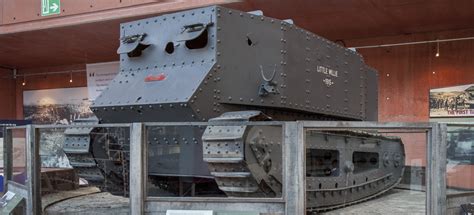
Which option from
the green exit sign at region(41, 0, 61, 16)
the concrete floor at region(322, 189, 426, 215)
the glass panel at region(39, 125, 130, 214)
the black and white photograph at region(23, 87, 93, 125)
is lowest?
the concrete floor at region(322, 189, 426, 215)

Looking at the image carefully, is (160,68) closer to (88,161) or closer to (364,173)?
(88,161)

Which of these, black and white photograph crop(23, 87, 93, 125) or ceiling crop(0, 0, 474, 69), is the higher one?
ceiling crop(0, 0, 474, 69)

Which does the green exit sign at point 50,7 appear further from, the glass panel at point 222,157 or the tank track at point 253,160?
the tank track at point 253,160

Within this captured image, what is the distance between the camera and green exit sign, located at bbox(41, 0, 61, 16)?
9.77 m

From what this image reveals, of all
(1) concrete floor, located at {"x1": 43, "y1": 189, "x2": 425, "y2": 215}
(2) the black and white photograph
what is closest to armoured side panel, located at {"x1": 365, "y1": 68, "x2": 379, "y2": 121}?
(1) concrete floor, located at {"x1": 43, "y1": 189, "x2": 425, "y2": 215}

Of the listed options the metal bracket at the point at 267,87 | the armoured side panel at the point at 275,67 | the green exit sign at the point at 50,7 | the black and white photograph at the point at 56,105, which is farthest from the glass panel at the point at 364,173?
the black and white photograph at the point at 56,105

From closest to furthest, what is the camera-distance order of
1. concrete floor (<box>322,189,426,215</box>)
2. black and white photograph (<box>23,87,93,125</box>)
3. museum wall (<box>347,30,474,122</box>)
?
concrete floor (<box>322,189,426,215</box>)
museum wall (<box>347,30,474,122</box>)
black and white photograph (<box>23,87,93,125</box>)

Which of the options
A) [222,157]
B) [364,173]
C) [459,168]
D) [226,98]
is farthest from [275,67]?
[364,173]

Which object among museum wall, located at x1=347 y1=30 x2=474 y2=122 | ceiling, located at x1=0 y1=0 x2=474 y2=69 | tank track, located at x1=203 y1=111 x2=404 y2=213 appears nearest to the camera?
tank track, located at x1=203 y1=111 x2=404 y2=213

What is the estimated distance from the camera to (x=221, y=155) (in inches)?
162

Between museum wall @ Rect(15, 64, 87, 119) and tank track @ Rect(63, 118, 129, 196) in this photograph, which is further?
museum wall @ Rect(15, 64, 87, 119)

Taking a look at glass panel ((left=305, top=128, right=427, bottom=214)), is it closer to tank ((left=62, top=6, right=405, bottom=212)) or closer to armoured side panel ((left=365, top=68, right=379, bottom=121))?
tank ((left=62, top=6, right=405, bottom=212))

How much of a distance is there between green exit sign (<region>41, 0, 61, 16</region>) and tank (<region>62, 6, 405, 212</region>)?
4954mm

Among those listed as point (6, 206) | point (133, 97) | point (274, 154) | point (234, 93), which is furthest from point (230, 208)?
point (6, 206)
